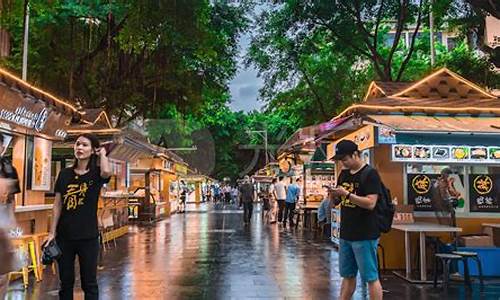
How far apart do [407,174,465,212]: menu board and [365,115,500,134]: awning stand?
0.99 metres

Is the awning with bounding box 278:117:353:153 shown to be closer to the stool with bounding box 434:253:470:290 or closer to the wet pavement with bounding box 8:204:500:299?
the wet pavement with bounding box 8:204:500:299

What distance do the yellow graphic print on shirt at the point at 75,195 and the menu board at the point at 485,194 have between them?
7032 millimetres

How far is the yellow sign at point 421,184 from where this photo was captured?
9.52 meters

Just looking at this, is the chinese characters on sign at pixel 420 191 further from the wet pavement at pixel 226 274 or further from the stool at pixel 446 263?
the stool at pixel 446 263

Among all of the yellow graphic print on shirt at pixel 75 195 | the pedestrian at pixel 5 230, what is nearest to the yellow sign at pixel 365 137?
the yellow graphic print on shirt at pixel 75 195

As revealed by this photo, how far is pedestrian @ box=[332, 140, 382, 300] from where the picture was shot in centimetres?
504

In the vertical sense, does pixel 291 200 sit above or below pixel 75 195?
below

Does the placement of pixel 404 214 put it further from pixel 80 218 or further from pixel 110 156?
pixel 110 156

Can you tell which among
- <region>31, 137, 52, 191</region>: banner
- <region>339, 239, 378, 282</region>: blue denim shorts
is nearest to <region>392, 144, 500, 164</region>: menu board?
<region>339, 239, 378, 282</region>: blue denim shorts

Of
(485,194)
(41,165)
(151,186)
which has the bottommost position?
(485,194)

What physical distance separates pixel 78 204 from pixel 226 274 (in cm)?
425

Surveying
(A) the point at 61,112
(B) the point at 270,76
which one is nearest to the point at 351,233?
(A) the point at 61,112

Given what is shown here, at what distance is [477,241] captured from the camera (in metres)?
8.75

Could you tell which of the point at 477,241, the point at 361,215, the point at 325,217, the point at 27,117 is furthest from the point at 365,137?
the point at 27,117
